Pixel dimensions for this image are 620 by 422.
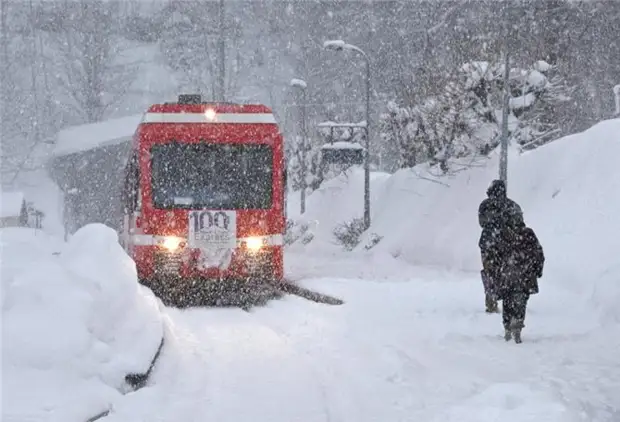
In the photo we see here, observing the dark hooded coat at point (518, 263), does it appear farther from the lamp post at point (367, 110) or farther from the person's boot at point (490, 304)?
the lamp post at point (367, 110)

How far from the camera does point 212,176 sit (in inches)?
578

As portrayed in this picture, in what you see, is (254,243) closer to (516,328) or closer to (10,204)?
(516,328)

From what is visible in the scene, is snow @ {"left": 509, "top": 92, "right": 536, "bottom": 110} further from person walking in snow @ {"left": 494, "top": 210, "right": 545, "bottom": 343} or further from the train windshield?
person walking in snow @ {"left": 494, "top": 210, "right": 545, "bottom": 343}

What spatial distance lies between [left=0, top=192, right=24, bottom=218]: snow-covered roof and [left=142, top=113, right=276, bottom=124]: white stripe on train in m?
36.9

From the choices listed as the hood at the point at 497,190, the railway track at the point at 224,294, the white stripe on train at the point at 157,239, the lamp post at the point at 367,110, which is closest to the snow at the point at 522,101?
the lamp post at the point at 367,110

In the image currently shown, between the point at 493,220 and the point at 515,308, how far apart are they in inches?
50.7

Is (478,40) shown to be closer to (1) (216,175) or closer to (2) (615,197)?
(2) (615,197)

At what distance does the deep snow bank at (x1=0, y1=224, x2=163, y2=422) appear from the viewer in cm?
657

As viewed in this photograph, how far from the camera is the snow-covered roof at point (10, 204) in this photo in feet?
165

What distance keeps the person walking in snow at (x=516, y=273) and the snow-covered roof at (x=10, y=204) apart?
43.1 metres

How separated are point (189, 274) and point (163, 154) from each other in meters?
2.05

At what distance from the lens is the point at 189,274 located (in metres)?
14.3

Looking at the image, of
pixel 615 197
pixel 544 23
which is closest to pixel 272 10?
pixel 544 23

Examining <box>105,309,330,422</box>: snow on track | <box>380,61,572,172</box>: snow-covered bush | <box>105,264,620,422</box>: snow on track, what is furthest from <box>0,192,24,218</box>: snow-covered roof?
<box>105,309,330,422</box>: snow on track
